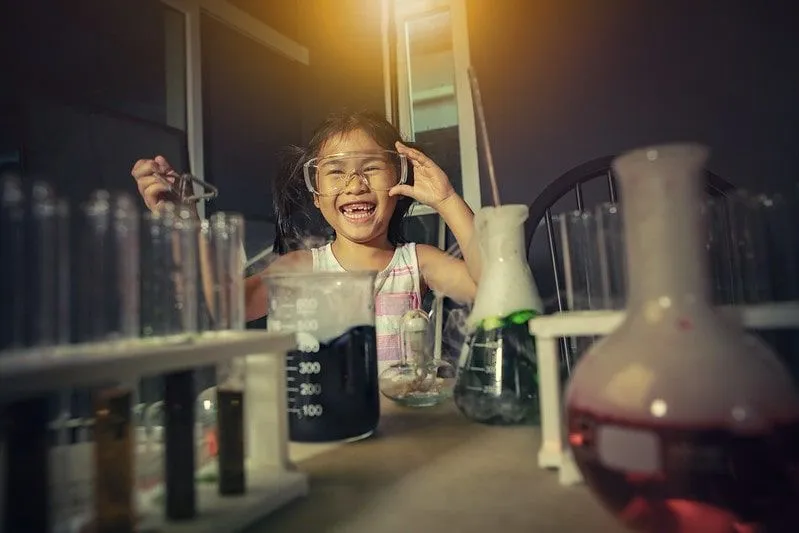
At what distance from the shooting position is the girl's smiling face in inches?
57.9

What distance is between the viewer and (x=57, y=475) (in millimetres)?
372

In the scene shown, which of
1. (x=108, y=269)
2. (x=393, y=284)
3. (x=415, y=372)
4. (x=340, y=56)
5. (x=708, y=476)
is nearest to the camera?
(x=708, y=476)

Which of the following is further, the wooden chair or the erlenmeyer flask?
the wooden chair

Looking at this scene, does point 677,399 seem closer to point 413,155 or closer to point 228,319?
point 228,319

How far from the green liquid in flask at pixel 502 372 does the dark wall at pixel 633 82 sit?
5.16ft

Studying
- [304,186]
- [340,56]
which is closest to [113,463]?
[304,186]

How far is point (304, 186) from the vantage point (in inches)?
70.4

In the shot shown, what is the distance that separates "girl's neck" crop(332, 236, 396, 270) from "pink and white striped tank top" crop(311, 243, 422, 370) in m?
0.02

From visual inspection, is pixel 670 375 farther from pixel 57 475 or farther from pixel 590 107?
pixel 590 107

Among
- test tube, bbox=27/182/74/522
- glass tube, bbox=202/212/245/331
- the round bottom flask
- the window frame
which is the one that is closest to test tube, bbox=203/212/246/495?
glass tube, bbox=202/212/245/331

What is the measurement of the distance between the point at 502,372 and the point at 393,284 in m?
0.97

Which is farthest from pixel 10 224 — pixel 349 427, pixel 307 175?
pixel 307 175

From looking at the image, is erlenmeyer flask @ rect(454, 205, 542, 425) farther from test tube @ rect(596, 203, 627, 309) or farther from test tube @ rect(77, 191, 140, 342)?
test tube @ rect(77, 191, 140, 342)

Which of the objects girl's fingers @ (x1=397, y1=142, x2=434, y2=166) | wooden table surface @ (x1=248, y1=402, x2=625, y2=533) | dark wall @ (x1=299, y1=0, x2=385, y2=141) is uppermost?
dark wall @ (x1=299, y1=0, x2=385, y2=141)
